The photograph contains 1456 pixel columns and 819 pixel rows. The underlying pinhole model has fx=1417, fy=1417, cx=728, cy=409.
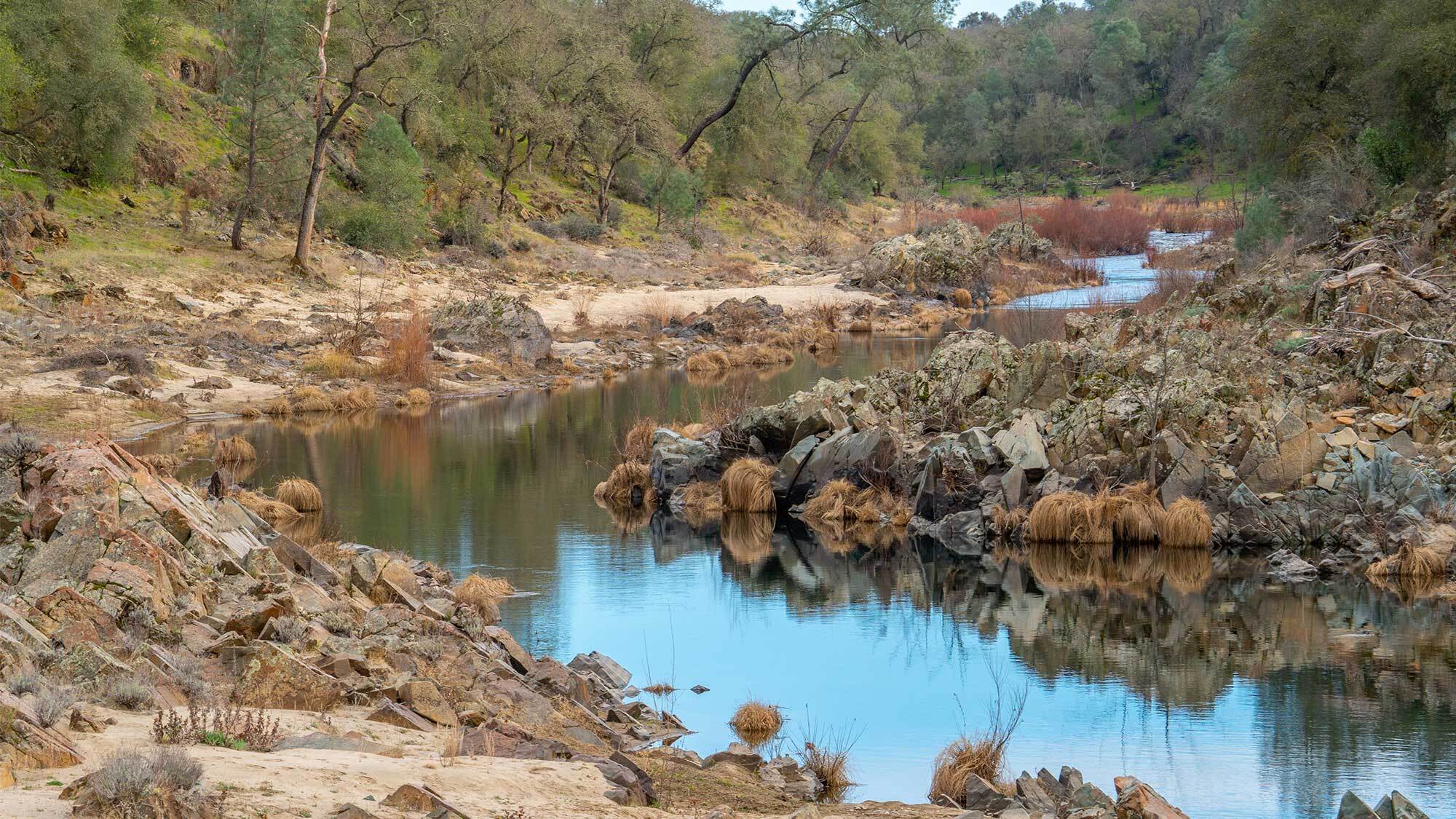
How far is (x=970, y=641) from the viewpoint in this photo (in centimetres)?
1748

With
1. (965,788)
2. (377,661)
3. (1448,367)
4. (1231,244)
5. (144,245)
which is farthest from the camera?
(1231,244)

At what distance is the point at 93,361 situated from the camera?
101 feet

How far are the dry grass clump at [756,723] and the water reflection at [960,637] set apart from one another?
15cm

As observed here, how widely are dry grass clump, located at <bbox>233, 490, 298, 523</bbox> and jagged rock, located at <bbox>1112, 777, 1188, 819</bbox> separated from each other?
52.0 ft

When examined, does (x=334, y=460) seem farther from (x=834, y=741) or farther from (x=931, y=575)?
(x=834, y=741)

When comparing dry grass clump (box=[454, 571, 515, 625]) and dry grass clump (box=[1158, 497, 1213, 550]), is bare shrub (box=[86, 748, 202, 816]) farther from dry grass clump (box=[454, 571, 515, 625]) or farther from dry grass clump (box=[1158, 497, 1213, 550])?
dry grass clump (box=[1158, 497, 1213, 550])

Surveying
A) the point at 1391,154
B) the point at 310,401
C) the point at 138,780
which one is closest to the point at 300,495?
the point at 310,401

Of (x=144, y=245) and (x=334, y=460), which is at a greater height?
(x=144, y=245)

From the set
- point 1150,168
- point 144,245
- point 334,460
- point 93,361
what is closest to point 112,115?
point 144,245

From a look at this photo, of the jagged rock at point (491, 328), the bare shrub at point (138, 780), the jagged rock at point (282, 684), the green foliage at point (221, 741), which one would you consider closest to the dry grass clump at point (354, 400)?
the jagged rock at point (491, 328)

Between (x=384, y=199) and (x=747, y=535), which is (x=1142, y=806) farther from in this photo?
(x=384, y=199)

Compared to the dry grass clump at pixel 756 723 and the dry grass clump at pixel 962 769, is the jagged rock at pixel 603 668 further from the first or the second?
the dry grass clump at pixel 962 769

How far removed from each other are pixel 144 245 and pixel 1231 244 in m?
40.1

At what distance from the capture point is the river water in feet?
41.8
